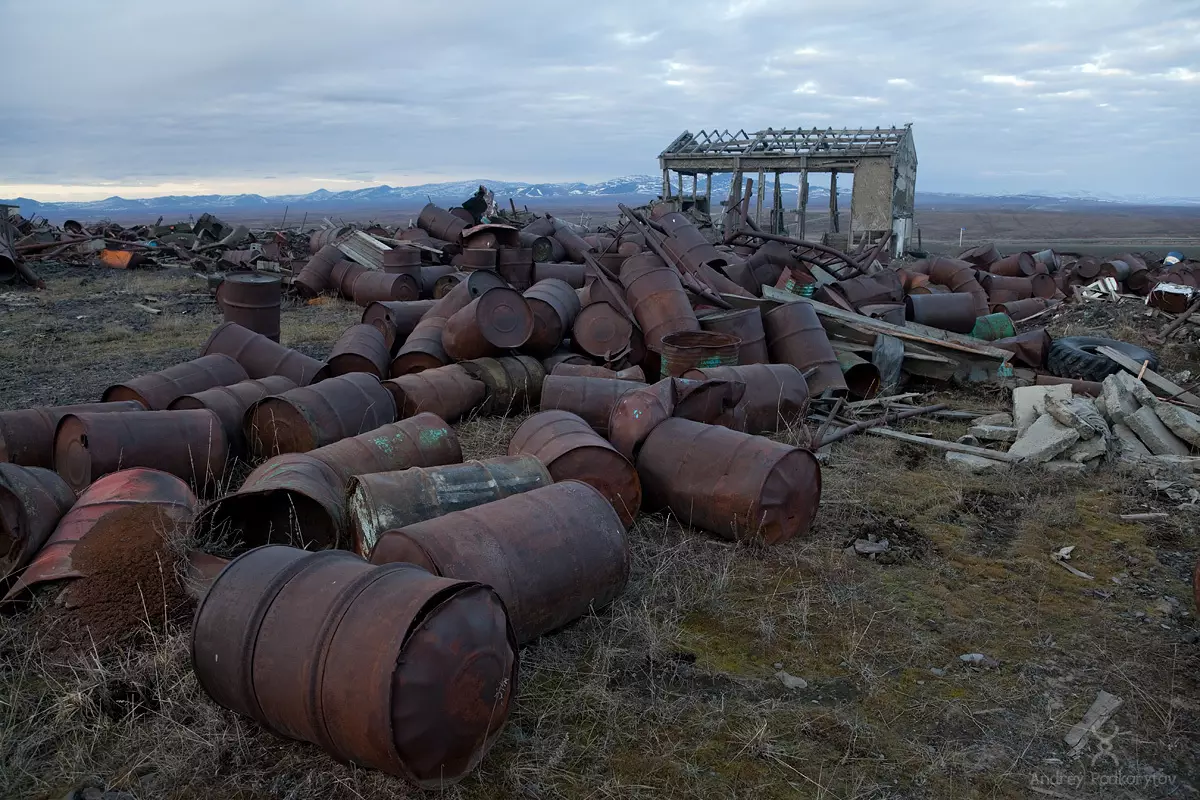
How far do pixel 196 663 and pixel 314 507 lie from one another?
123cm

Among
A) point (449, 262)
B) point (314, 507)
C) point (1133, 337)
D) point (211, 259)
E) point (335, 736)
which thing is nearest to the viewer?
point (335, 736)

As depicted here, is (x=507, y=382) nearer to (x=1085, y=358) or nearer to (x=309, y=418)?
(x=309, y=418)

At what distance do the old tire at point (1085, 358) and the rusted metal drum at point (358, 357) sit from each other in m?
6.34

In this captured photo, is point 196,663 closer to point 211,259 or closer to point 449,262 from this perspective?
point 449,262

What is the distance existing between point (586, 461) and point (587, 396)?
1.32 meters

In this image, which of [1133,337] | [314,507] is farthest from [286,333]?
[1133,337]

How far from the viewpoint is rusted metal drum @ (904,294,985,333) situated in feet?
29.2

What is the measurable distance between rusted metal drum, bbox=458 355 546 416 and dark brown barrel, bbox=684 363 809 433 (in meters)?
1.36

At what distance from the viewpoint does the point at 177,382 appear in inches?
210

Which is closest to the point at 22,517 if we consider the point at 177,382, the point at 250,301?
the point at 177,382

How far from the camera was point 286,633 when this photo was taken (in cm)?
242

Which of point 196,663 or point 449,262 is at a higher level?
point 449,262

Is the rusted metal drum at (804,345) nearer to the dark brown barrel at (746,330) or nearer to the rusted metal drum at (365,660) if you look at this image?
the dark brown barrel at (746,330)

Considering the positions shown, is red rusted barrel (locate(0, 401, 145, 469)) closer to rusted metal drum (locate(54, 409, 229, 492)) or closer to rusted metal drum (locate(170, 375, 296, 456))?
rusted metal drum (locate(54, 409, 229, 492))
